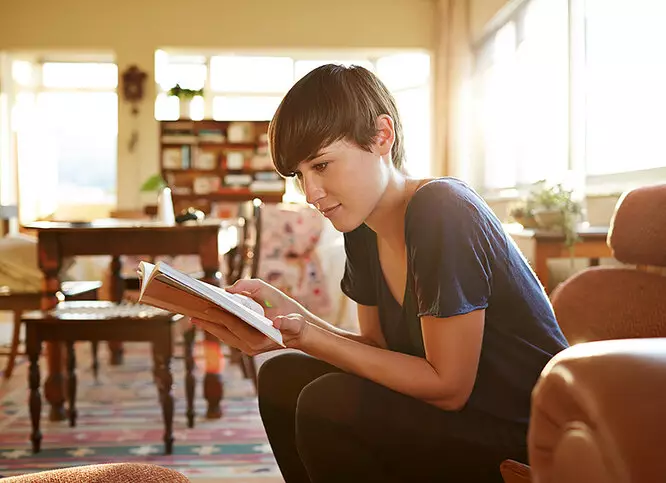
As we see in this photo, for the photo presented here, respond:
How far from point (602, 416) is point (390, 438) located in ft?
1.98

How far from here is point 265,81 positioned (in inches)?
347

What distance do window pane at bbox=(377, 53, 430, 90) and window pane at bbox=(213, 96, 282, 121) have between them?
1.35 m

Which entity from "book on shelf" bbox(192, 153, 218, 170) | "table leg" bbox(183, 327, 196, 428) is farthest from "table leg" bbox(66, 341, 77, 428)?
"book on shelf" bbox(192, 153, 218, 170)

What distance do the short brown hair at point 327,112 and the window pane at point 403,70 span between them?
7.23 m

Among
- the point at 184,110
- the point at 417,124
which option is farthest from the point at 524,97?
the point at 184,110

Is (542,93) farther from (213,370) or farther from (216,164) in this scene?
(216,164)

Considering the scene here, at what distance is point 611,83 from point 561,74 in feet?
2.05

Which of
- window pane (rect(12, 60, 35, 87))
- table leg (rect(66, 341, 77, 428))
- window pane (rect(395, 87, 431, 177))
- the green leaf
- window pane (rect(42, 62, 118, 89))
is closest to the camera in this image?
table leg (rect(66, 341, 77, 428))

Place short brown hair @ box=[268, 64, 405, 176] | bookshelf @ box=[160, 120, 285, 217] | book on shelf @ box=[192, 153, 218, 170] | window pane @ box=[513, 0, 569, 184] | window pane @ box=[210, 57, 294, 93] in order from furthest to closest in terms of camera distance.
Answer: window pane @ box=[210, 57, 294, 93] → book on shelf @ box=[192, 153, 218, 170] → bookshelf @ box=[160, 120, 285, 217] → window pane @ box=[513, 0, 569, 184] → short brown hair @ box=[268, 64, 405, 176]

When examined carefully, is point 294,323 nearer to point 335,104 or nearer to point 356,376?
point 356,376

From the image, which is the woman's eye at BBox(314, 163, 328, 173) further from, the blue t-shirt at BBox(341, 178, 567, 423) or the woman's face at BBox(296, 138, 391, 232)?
the blue t-shirt at BBox(341, 178, 567, 423)

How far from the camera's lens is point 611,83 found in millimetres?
3941

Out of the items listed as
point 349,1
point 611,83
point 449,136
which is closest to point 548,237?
point 611,83

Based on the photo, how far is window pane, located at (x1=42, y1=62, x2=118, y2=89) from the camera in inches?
365
